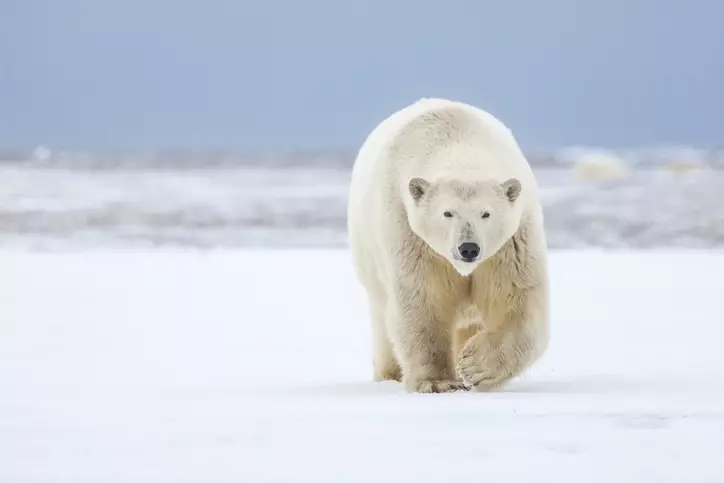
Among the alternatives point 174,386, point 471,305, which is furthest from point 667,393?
point 174,386

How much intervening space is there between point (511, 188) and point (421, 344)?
837 mm

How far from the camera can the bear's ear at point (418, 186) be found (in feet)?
16.9

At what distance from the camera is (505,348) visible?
5281mm

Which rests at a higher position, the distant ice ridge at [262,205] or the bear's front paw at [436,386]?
the distant ice ridge at [262,205]

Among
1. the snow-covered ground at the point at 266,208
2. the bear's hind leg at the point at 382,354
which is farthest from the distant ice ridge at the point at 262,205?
the bear's hind leg at the point at 382,354

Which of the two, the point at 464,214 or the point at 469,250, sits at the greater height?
the point at 464,214

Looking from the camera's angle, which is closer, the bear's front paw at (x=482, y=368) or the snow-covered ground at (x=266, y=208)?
the bear's front paw at (x=482, y=368)

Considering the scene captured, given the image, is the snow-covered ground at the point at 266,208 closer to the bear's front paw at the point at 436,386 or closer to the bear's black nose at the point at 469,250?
the bear's front paw at the point at 436,386

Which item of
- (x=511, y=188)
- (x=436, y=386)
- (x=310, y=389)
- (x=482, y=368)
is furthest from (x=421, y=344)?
(x=511, y=188)

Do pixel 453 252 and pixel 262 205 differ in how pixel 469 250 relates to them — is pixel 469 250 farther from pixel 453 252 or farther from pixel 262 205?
pixel 262 205

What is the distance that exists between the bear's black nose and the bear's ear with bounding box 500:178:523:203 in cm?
35

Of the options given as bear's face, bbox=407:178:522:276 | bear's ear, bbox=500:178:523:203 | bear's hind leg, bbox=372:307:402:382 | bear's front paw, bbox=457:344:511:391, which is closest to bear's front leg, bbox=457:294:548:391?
bear's front paw, bbox=457:344:511:391

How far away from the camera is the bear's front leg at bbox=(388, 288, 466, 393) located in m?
5.41

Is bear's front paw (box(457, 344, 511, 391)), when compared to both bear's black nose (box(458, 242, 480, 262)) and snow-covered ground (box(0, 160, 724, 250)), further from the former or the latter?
snow-covered ground (box(0, 160, 724, 250))
